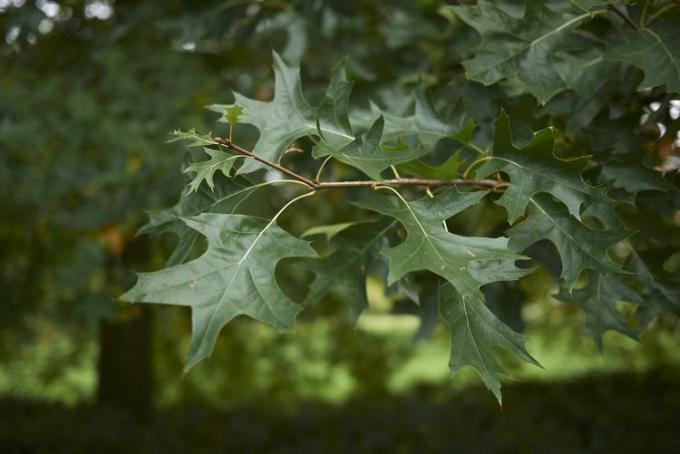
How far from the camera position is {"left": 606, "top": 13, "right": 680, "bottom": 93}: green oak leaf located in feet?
5.18

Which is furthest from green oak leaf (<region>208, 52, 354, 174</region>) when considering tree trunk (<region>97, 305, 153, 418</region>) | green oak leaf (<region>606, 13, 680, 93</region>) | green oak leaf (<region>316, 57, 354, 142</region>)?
tree trunk (<region>97, 305, 153, 418</region>)

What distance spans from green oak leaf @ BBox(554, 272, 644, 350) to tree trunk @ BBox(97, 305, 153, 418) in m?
4.29

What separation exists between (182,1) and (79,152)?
1.11 metres

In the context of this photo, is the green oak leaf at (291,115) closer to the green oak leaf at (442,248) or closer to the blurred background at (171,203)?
the green oak leaf at (442,248)

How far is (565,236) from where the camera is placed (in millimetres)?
1614

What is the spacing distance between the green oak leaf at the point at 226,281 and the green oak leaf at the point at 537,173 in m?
0.49

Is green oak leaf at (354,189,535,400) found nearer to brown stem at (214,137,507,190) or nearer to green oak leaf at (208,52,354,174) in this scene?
brown stem at (214,137,507,190)

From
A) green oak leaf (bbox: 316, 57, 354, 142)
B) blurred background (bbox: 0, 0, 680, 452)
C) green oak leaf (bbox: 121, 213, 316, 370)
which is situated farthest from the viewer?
blurred background (bbox: 0, 0, 680, 452)

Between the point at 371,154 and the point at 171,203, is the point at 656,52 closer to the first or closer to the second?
the point at 371,154

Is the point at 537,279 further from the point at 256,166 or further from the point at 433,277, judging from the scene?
the point at 256,166

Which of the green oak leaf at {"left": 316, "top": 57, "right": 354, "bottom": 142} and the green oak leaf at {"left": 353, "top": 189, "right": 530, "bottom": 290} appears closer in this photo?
the green oak leaf at {"left": 353, "top": 189, "right": 530, "bottom": 290}

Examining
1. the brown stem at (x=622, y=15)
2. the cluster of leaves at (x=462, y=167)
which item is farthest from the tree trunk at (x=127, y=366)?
the brown stem at (x=622, y=15)

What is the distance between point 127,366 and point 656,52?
4.98 meters

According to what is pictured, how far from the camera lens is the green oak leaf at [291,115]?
166cm
